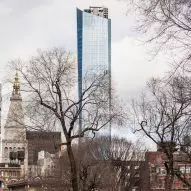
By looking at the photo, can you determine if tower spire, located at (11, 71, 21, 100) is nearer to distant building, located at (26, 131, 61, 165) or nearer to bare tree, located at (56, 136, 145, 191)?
distant building, located at (26, 131, 61, 165)

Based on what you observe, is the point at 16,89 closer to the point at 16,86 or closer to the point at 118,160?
the point at 16,86

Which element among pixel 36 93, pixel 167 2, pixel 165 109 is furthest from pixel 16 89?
pixel 167 2

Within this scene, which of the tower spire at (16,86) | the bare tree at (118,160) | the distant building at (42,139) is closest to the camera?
the tower spire at (16,86)

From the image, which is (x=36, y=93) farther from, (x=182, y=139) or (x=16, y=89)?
(x=182, y=139)

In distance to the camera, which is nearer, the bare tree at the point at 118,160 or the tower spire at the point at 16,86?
the tower spire at the point at 16,86

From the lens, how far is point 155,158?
77500 mm

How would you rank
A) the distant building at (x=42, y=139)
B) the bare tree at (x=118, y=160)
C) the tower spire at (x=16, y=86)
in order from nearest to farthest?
the tower spire at (x=16, y=86), the distant building at (x=42, y=139), the bare tree at (x=118, y=160)

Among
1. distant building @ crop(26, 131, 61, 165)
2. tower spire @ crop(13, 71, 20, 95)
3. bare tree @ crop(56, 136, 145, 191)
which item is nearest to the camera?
tower spire @ crop(13, 71, 20, 95)

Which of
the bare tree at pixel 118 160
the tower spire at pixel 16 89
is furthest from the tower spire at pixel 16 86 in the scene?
the bare tree at pixel 118 160

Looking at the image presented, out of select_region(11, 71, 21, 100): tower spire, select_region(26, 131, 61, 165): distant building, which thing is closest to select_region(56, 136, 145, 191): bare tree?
select_region(26, 131, 61, 165): distant building

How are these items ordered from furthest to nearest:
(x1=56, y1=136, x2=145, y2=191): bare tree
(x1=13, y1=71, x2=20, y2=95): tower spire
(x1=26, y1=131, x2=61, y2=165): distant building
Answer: (x1=56, y1=136, x2=145, y2=191): bare tree, (x1=26, y1=131, x2=61, y2=165): distant building, (x1=13, y1=71, x2=20, y2=95): tower spire

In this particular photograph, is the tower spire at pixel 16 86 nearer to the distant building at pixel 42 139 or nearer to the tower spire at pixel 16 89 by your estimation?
the tower spire at pixel 16 89

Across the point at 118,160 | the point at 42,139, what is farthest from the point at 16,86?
the point at 118,160

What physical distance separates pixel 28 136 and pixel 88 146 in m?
33.9
